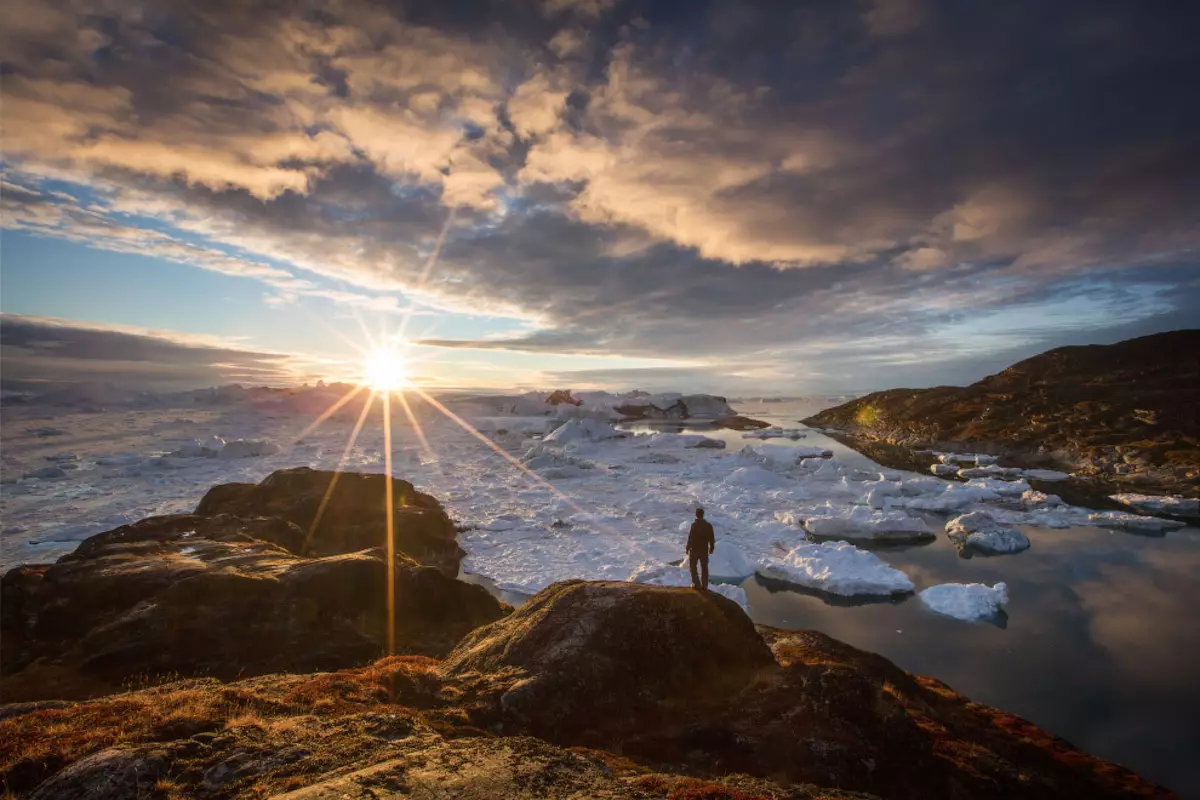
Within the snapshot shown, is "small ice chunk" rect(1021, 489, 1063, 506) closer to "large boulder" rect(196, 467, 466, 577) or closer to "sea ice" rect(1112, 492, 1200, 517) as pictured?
"sea ice" rect(1112, 492, 1200, 517)

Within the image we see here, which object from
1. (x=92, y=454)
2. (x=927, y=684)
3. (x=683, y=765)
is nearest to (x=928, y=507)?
(x=927, y=684)

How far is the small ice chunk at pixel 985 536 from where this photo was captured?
2742 cm

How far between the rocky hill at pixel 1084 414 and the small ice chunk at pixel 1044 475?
2.68m

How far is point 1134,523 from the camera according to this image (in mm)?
31734

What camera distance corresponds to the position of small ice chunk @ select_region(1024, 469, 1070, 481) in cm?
4938

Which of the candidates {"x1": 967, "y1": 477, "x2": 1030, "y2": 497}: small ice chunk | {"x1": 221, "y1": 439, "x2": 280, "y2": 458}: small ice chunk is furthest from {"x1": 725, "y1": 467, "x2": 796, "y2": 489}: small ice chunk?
{"x1": 221, "y1": 439, "x2": 280, "y2": 458}: small ice chunk

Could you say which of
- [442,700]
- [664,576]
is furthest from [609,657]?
[664,576]

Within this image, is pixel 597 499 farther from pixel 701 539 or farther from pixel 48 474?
pixel 48 474

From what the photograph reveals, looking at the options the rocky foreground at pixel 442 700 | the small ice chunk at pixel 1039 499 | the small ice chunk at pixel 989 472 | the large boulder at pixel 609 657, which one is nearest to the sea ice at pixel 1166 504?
the small ice chunk at pixel 1039 499

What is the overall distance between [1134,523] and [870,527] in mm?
17097

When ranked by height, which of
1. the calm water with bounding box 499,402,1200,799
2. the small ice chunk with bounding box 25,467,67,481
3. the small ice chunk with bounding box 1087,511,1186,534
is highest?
the small ice chunk with bounding box 1087,511,1186,534

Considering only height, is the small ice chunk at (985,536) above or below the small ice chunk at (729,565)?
above

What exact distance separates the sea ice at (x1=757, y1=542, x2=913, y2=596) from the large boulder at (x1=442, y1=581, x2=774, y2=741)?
39.8 ft

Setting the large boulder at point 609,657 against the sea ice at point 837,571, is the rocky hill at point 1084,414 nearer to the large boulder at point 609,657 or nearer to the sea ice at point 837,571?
the sea ice at point 837,571
